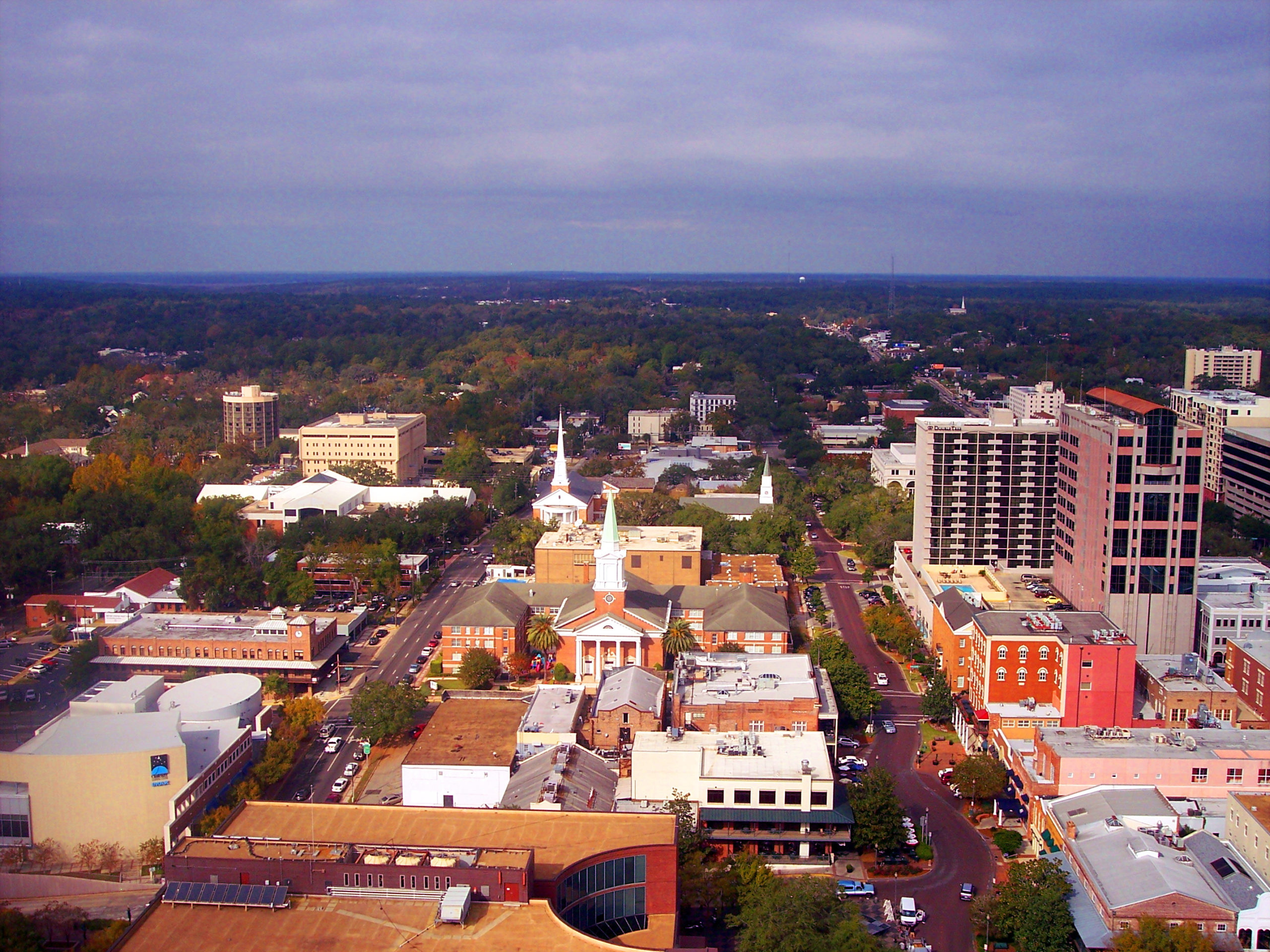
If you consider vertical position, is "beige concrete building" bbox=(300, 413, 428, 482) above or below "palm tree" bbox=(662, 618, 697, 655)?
above

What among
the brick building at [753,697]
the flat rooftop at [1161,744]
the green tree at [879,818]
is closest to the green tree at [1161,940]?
the green tree at [879,818]

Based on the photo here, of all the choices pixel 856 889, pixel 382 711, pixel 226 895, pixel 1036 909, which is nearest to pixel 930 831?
pixel 856 889

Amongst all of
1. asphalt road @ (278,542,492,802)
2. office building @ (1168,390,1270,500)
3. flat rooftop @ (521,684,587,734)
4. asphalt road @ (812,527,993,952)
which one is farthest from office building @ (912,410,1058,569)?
office building @ (1168,390,1270,500)

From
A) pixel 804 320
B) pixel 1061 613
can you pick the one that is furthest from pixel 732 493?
pixel 804 320

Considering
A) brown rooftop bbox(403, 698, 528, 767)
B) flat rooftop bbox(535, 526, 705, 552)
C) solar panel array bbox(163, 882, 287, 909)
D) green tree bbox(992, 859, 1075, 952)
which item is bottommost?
green tree bbox(992, 859, 1075, 952)

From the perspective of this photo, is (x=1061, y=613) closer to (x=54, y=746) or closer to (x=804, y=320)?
(x=54, y=746)

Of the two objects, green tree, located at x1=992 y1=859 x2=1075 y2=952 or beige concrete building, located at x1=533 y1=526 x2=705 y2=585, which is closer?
green tree, located at x1=992 y1=859 x2=1075 y2=952

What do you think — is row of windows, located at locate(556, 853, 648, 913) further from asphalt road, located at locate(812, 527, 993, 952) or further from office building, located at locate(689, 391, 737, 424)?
office building, located at locate(689, 391, 737, 424)
